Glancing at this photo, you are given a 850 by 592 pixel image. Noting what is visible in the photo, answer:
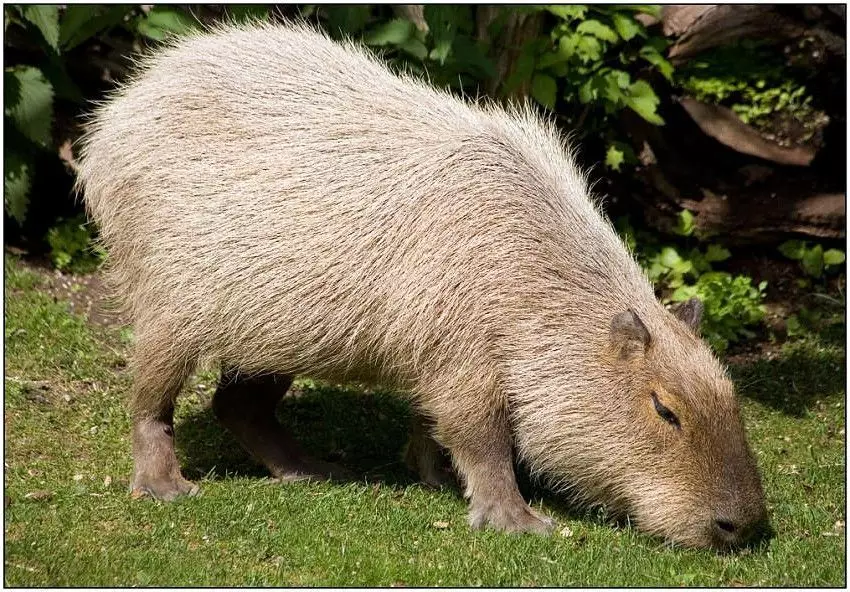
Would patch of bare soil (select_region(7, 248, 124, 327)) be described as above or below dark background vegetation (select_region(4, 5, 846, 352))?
below

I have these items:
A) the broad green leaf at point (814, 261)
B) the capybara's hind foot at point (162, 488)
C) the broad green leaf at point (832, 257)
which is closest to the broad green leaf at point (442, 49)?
the capybara's hind foot at point (162, 488)

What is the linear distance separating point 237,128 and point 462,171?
99 centimetres

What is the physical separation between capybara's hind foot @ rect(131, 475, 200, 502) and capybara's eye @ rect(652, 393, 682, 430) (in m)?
1.98

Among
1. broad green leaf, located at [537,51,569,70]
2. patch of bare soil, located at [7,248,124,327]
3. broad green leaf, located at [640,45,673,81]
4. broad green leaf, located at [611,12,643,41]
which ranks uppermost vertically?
broad green leaf, located at [611,12,643,41]

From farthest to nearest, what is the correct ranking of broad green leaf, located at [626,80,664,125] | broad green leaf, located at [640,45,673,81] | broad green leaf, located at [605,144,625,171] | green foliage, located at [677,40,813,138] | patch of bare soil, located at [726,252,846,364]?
green foliage, located at [677,40,813,138] → broad green leaf, located at [605,144,625,171] → patch of bare soil, located at [726,252,846,364] → broad green leaf, located at [640,45,673,81] → broad green leaf, located at [626,80,664,125]

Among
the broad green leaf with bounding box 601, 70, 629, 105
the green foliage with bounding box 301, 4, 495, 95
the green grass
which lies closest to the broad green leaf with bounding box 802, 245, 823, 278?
the green grass

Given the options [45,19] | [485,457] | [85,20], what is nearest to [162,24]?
[85,20]

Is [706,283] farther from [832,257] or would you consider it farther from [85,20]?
[85,20]

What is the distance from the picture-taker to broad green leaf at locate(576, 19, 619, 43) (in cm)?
668

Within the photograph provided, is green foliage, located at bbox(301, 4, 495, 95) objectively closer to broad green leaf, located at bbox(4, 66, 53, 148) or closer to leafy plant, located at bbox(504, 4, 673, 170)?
leafy plant, located at bbox(504, 4, 673, 170)

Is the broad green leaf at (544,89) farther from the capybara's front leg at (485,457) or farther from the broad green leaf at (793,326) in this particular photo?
the capybara's front leg at (485,457)

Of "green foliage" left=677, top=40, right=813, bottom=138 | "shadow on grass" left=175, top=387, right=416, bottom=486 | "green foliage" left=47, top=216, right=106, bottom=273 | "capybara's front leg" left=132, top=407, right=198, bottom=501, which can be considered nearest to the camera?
"capybara's front leg" left=132, top=407, right=198, bottom=501

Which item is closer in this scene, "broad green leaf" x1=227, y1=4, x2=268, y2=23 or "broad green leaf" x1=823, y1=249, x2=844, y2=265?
"broad green leaf" x1=227, y1=4, x2=268, y2=23

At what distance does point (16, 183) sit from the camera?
6680 millimetres
